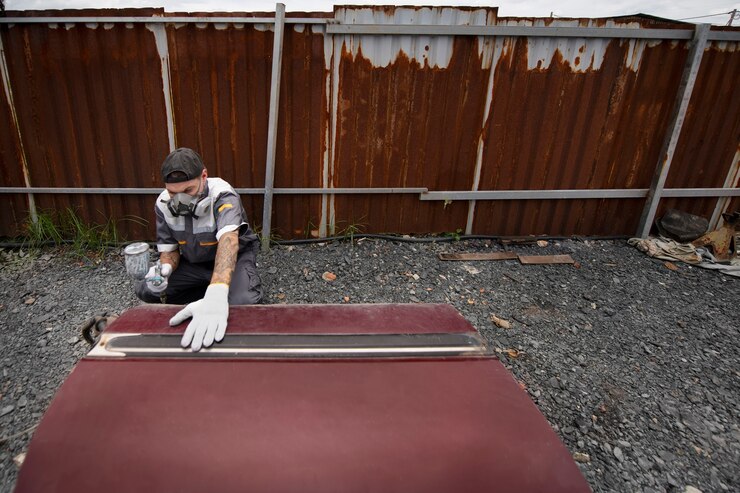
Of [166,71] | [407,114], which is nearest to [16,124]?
[166,71]

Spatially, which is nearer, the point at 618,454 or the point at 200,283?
the point at 618,454

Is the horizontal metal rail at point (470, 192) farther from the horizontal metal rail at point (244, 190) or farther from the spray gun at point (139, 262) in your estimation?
the spray gun at point (139, 262)

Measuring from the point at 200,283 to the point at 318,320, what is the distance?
1.83 metres

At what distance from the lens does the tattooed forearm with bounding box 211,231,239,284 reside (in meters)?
2.14

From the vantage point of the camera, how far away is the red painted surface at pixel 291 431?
0.94m

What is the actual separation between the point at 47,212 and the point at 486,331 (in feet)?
14.3

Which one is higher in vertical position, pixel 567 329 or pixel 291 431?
pixel 291 431

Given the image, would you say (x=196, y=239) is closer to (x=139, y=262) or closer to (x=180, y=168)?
(x=139, y=262)

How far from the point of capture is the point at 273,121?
390cm

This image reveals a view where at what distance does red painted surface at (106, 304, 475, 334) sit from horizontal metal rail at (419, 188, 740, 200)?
2929 mm

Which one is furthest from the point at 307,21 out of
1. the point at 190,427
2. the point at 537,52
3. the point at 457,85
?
the point at 190,427

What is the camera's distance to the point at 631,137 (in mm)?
4418

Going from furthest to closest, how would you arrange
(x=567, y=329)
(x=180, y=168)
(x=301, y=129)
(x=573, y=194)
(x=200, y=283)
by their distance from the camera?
(x=573, y=194)
(x=301, y=129)
(x=567, y=329)
(x=200, y=283)
(x=180, y=168)

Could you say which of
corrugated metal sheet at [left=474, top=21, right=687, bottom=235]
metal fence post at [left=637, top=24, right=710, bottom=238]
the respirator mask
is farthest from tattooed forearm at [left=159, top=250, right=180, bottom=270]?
metal fence post at [left=637, top=24, right=710, bottom=238]
